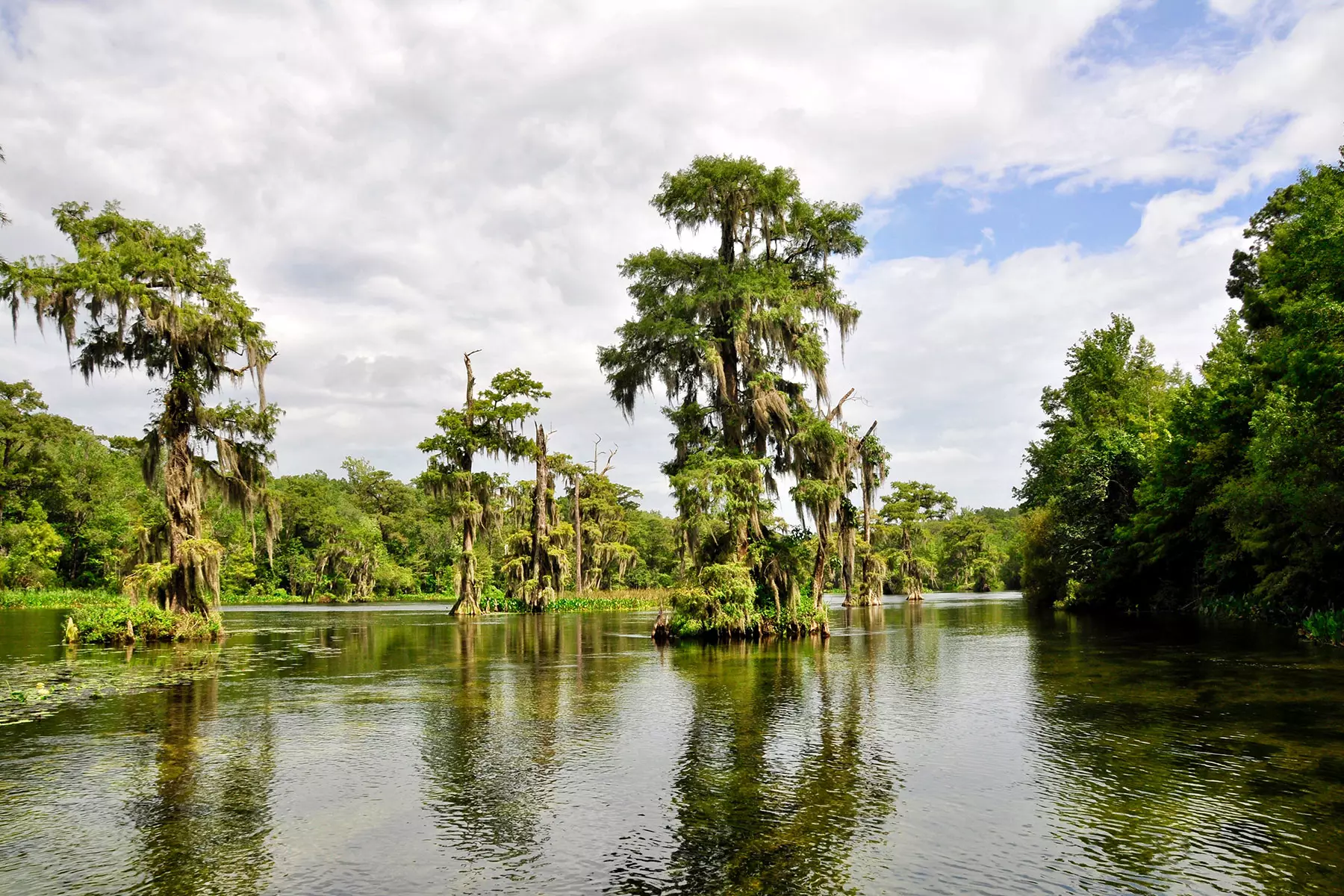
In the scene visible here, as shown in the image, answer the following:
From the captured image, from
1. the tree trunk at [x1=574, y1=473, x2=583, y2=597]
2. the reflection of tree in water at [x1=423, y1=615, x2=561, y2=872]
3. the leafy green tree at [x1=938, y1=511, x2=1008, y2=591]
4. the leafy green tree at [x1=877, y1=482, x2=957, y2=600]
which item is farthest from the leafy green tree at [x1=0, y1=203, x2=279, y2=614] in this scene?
Answer: the leafy green tree at [x1=938, y1=511, x2=1008, y2=591]

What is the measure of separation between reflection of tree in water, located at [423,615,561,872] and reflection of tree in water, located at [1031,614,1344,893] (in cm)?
495

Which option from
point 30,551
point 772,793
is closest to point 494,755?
point 772,793

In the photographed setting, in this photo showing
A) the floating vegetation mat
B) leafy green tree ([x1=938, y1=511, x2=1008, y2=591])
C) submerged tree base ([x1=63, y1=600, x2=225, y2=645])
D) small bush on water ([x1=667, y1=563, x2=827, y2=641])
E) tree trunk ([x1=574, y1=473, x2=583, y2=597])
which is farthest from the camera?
leafy green tree ([x1=938, y1=511, x2=1008, y2=591])

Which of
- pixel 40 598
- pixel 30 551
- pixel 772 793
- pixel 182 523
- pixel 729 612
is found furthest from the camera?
pixel 30 551

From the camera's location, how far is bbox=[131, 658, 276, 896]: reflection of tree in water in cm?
655

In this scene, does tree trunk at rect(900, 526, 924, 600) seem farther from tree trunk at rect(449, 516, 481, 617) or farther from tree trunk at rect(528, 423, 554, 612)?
tree trunk at rect(449, 516, 481, 617)

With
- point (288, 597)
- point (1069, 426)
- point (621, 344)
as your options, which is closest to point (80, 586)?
point (288, 597)

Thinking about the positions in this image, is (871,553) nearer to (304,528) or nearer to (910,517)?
(910,517)

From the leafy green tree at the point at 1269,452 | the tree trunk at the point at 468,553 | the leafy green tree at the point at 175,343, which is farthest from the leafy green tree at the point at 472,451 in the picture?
Result: the leafy green tree at the point at 1269,452

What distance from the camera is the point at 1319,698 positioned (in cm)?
1374

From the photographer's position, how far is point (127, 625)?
80.3 ft

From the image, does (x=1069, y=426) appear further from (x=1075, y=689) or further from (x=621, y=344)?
(x=1075, y=689)

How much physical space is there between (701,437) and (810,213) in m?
8.60

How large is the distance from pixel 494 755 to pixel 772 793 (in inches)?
154
